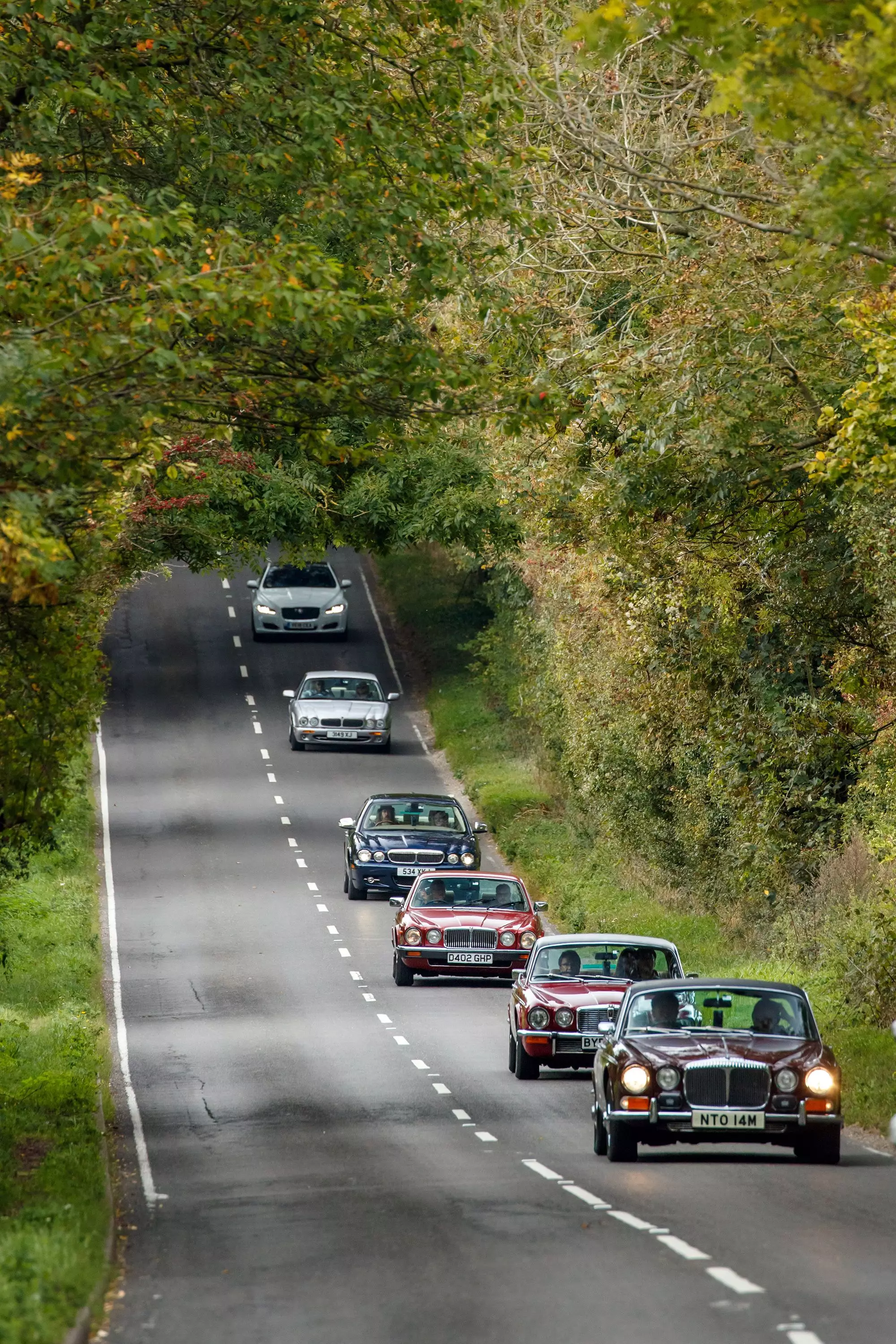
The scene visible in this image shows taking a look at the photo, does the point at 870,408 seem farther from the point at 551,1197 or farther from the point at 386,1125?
the point at 386,1125

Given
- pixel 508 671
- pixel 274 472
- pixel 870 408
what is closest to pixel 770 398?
pixel 870 408

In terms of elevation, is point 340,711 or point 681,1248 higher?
point 340,711

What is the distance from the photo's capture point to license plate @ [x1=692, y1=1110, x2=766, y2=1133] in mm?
14688

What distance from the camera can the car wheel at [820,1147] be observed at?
597 inches

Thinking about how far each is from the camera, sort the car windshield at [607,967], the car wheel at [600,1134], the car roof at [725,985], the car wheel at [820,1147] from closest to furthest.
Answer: the car wheel at [820,1147], the car roof at [725,985], the car wheel at [600,1134], the car windshield at [607,967]

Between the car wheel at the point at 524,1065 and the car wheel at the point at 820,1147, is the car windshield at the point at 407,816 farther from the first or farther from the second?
the car wheel at the point at 820,1147

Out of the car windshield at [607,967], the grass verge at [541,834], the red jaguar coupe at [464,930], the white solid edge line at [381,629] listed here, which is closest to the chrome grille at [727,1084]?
the grass verge at [541,834]

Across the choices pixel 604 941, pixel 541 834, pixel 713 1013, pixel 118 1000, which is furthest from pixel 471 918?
pixel 541 834

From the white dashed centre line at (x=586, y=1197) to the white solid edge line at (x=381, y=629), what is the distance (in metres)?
41.2

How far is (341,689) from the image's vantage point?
161ft

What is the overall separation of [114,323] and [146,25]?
16.5 ft

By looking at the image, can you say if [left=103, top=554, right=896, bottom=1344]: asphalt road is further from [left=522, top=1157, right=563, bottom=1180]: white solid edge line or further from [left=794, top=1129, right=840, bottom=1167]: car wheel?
[left=794, top=1129, right=840, bottom=1167]: car wheel

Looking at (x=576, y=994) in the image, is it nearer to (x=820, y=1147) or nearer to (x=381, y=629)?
(x=820, y=1147)

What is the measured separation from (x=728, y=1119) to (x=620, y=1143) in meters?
1.10
